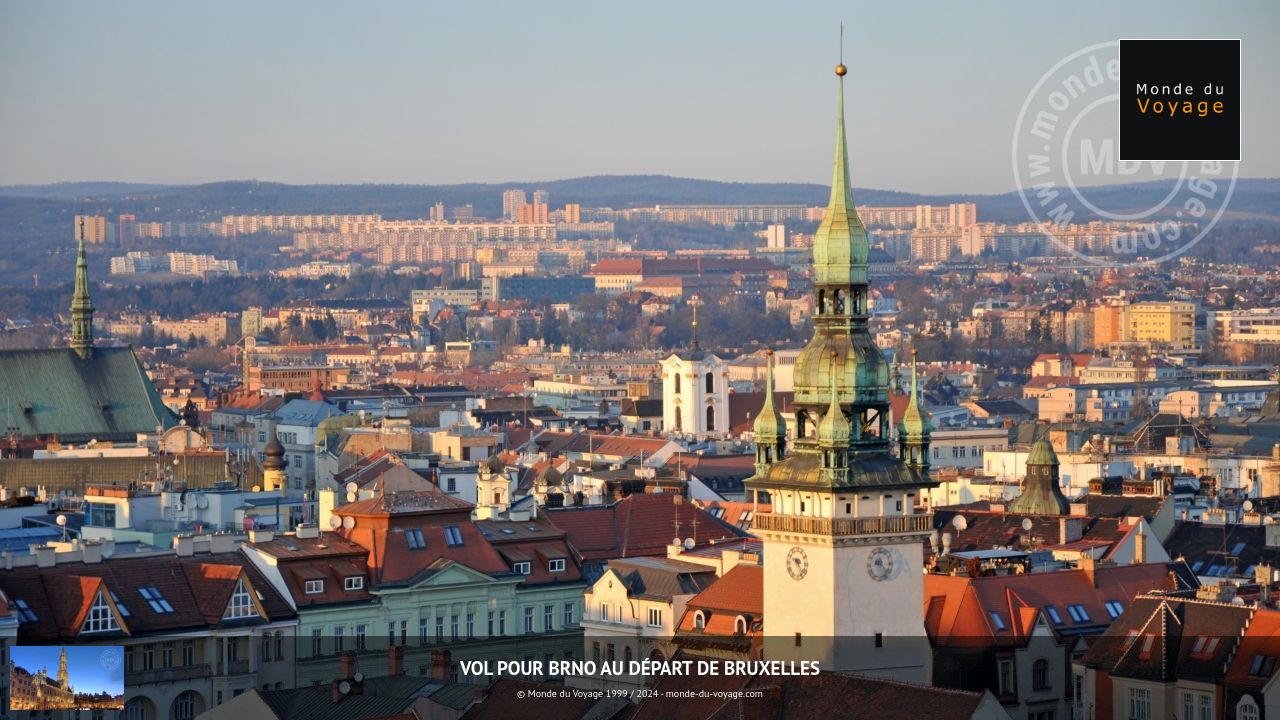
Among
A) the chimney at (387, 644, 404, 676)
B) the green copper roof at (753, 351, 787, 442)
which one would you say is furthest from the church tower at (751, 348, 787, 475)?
the chimney at (387, 644, 404, 676)

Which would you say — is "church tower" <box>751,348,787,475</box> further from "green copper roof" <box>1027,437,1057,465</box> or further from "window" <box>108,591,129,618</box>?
"green copper roof" <box>1027,437,1057,465</box>

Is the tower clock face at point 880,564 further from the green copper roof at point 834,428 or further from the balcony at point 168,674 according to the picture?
the balcony at point 168,674

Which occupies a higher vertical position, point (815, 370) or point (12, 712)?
point (815, 370)

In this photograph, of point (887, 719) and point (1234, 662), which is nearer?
point (887, 719)

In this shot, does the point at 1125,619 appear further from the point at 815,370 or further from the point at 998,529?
the point at 998,529

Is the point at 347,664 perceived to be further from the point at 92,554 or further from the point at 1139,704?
the point at 1139,704

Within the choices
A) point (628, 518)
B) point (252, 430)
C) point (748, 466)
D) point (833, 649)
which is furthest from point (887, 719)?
point (252, 430)

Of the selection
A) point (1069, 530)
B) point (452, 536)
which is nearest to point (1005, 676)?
point (1069, 530)

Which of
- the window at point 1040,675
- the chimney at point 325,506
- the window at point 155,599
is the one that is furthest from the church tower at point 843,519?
the chimney at point 325,506
